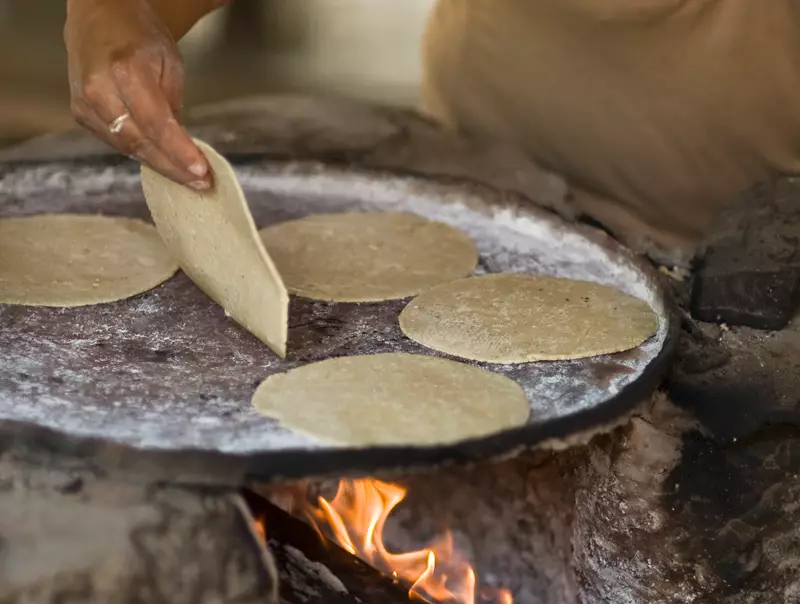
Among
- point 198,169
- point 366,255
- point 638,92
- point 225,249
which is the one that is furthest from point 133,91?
point 638,92

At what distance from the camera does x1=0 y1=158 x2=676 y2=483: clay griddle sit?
0.91 m

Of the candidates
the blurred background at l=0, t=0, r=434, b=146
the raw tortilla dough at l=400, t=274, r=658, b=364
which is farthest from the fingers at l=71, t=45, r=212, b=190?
the blurred background at l=0, t=0, r=434, b=146

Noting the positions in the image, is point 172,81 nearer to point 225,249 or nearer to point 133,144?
point 133,144

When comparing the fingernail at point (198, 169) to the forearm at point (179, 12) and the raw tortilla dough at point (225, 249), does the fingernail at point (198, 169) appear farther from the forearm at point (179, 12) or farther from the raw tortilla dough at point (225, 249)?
the forearm at point (179, 12)

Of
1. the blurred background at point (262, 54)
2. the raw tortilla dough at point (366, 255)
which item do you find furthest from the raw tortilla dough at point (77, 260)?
the blurred background at point (262, 54)

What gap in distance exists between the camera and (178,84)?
126 cm

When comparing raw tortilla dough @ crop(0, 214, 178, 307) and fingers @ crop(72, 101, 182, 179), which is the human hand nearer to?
fingers @ crop(72, 101, 182, 179)

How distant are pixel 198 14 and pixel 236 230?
69 centimetres

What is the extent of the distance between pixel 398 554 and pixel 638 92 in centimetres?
116

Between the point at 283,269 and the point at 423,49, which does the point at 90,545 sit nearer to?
the point at 283,269

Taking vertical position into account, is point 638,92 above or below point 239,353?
above

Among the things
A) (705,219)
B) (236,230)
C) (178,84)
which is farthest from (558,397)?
(705,219)

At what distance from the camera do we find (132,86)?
3.90ft

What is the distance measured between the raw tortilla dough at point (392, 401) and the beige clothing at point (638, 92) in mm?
947
